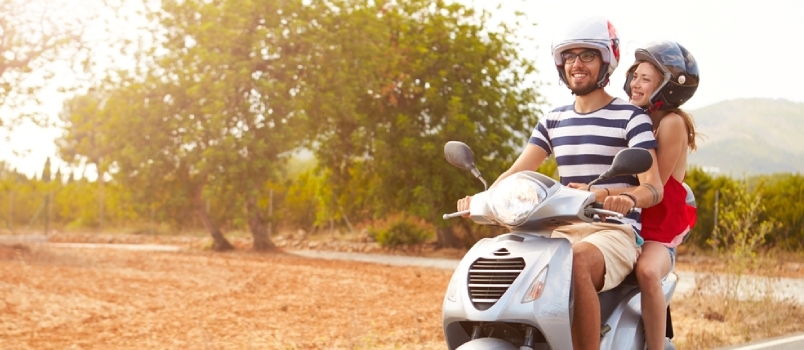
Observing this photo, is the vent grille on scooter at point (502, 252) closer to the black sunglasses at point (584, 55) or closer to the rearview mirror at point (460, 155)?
the rearview mirror at point (460, 155)

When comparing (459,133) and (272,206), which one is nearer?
(459,133)

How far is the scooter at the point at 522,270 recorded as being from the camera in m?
3.60

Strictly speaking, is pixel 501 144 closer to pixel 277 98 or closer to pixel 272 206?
pixel 277 98

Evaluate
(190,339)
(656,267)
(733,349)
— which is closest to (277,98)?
(190,339)

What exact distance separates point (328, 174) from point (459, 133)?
4617 mm

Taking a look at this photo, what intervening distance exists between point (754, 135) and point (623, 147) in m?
162

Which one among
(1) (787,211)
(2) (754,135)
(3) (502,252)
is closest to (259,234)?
(1) (787,211)

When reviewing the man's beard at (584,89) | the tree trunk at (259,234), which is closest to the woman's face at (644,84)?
the man's beard at (584,89)

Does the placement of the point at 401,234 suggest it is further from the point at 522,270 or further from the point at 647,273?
the point at 522,270

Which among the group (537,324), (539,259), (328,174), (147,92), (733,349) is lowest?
(733,349)

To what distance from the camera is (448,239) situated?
2575 centimetres

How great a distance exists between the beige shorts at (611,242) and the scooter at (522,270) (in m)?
0.19

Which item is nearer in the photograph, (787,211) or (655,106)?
(655,106)

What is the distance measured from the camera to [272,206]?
30.1m
